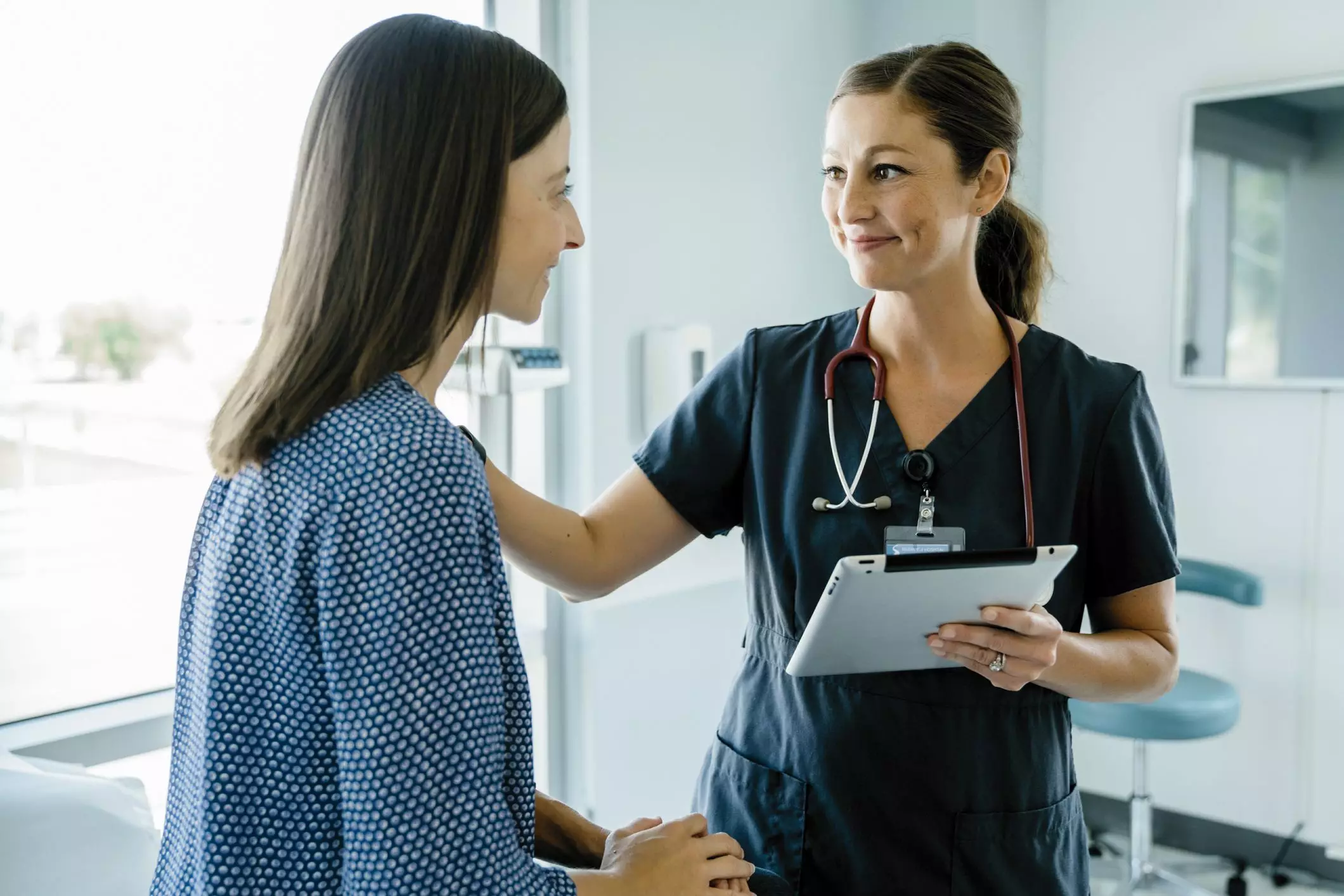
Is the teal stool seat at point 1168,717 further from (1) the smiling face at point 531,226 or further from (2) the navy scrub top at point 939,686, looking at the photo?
(1) the smiling face at point 531,226

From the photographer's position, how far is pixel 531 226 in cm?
85

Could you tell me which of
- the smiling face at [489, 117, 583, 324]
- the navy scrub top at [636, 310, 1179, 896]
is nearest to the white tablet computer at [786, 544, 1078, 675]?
the navy scrub top at [636, 310, 1179, 896]

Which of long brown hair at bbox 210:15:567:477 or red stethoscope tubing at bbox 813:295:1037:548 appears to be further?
red stethoscope tubing at bbox 813:295:1037:548

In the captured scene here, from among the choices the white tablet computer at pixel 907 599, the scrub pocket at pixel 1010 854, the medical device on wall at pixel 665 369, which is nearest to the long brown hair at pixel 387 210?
the white tablet computer at pixel 907 599

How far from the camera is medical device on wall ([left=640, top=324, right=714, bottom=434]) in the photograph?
2188 mm

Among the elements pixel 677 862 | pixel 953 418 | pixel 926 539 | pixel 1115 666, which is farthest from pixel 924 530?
pixel 677 862

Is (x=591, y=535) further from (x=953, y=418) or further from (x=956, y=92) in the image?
(x=956, y=92)

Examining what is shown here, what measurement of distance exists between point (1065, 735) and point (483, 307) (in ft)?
2.73

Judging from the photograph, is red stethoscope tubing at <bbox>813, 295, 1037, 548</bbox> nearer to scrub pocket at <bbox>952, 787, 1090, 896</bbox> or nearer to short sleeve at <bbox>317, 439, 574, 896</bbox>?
scrub pocket at <bbox>952, 787, 1090, 896</bbox>

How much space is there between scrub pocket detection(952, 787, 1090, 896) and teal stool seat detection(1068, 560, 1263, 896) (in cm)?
116

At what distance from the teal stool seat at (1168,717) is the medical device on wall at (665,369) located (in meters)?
1.07

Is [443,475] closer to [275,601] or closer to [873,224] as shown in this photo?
[275,601]

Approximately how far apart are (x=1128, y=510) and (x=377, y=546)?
87cm

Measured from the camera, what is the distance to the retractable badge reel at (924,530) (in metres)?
1.19
